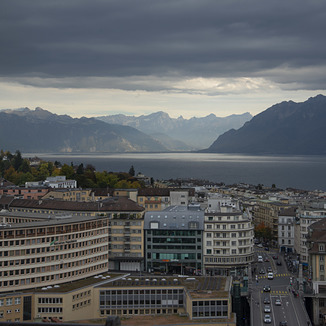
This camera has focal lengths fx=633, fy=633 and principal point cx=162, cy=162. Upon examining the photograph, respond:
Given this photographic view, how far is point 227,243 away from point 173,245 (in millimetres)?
8850

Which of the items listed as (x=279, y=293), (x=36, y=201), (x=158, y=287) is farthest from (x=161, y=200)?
(x=158, y=287)

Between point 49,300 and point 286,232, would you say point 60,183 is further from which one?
point 49,300

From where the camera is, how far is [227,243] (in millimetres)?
103500

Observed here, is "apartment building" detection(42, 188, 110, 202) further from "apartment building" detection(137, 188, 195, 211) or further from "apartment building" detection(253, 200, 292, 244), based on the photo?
"apartment building" detection(253, 200, 292, 244)

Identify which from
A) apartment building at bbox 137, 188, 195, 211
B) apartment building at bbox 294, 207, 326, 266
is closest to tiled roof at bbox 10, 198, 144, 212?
apartment building at bbox 137, 188, 195, 211

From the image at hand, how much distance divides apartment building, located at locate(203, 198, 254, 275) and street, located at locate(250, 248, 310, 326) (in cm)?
298

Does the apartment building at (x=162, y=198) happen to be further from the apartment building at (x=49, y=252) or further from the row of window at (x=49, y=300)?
the row of window at (x=49, y=300)

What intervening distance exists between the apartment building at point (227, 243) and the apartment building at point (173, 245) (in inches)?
58.6

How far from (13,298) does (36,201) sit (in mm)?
50143

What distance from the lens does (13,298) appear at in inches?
2899

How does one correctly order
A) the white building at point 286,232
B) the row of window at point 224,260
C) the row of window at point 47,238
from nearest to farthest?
1. the row of window at point 47,238
2. the row of window at point 224,260
3. the white building at point 286,232

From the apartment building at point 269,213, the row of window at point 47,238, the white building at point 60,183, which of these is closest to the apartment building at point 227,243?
the row of window at point 47,238

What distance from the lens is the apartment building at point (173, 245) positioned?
102 metres

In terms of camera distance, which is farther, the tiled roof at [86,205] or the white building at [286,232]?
the white building at [286,232]
